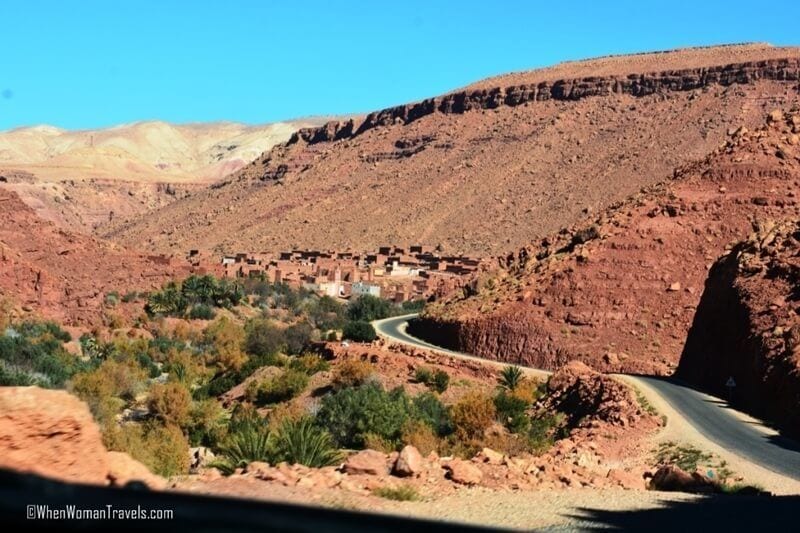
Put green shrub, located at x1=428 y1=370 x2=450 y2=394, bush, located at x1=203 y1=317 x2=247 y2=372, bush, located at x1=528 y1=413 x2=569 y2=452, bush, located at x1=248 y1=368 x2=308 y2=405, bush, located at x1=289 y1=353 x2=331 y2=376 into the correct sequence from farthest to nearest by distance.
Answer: bush, located at x1=203 y1=317 x2=247 y2=372 → bush, located at x1=289 y1=353 x2=331 y2=376 → green shrub, located at x1=428 y1=370 x2=450 y2=394 → bush, located at x1=248 y1=368 x2=308 y2=405 → bush, located at x1=528 y1=413 x2=569 y2=452

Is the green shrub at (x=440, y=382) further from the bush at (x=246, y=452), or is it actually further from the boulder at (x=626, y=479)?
the bush at (x=246, y=452)

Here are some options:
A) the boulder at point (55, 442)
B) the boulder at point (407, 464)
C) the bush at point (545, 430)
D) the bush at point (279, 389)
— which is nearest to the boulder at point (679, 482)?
the bush at point (545, 430)

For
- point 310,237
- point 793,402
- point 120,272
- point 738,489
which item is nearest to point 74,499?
point 738,489

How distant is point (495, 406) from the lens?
2333 centimetres

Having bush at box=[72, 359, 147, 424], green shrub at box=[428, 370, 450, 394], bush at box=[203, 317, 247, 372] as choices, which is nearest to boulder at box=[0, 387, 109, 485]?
bush at box=[72, 359, 147, 424]

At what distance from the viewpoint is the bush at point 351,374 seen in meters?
27.4

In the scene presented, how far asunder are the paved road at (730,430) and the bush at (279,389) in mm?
9624

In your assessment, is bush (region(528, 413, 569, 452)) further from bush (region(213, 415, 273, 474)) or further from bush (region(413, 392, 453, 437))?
bush (region(213, 415, 273, 474))

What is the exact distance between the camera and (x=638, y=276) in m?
37.8

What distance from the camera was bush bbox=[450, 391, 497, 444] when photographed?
19906mm

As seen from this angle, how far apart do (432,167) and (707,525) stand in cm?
10036

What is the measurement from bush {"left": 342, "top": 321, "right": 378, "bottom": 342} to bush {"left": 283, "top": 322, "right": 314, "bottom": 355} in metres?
1.69

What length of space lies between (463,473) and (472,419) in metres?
8.05

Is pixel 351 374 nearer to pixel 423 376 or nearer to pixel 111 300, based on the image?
pixel 423 376
